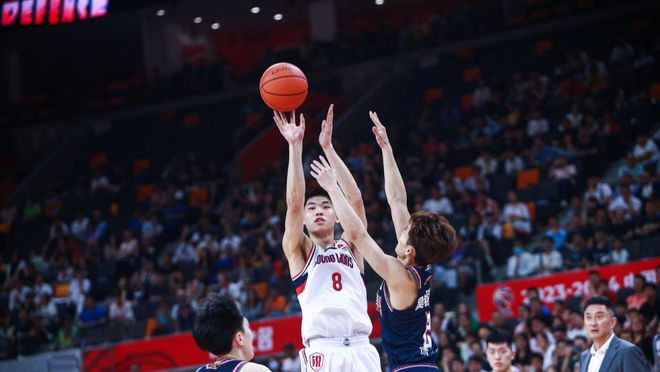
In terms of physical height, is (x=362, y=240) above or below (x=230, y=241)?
below

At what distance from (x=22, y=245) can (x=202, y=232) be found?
5950 millimetres

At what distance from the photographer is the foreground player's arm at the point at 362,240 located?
570cm

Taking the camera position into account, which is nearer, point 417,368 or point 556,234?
point 417,368

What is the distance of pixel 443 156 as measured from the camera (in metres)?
20.9

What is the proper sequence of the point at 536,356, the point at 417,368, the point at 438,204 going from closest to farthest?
the point at 417,368
the point at 536,356
the point at 438,204

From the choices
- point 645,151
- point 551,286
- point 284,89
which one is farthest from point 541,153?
point 284,89

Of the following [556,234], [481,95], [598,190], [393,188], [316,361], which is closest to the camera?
[316,361]

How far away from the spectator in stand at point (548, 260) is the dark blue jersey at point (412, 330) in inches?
363

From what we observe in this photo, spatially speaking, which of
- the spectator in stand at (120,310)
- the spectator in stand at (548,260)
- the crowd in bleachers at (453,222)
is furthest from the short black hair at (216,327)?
the spectator in stand at (120,310)

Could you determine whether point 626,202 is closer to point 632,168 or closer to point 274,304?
point 632,168

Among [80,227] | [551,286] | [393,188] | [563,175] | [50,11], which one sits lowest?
[551,286]

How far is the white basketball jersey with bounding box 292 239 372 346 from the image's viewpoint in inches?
259

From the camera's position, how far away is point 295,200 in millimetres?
6602

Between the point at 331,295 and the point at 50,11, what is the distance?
21771 millimetres
